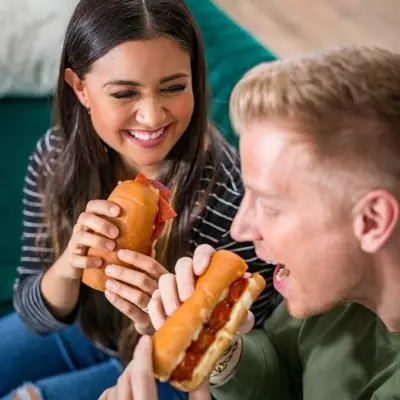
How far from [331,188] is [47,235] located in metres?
0.82

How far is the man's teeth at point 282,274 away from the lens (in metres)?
0.98

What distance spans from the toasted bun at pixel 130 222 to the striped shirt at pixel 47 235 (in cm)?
19

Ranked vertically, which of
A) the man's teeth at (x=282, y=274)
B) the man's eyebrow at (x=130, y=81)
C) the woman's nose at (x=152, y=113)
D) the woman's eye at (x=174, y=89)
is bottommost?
the man's teeth at (x=282, y=274)

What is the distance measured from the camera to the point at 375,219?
0.80 metres

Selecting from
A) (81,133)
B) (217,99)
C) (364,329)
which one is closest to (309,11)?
(217,99)

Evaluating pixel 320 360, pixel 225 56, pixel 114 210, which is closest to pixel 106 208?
pixel 114 210

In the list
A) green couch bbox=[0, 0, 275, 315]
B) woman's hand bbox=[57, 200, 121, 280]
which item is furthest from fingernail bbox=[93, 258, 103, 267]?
green couch bbox=[0, 0, 275, 315]

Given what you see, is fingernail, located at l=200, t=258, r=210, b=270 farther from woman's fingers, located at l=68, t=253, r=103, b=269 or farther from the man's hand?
woman's fingers, located at l=68, t=253, r=103, b=269

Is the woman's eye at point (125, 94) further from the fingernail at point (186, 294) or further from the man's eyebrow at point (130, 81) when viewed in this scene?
the fingernail at point (186, 294)

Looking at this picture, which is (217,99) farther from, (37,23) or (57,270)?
(57,270)

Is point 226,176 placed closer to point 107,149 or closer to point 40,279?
point 107,149

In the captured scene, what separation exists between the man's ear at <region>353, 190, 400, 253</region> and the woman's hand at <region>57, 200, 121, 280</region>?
497mm

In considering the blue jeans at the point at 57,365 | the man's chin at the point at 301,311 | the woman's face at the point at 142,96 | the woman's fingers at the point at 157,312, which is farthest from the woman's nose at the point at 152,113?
the blue jeans at the point at 57,365

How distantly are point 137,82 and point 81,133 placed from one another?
260 mm
